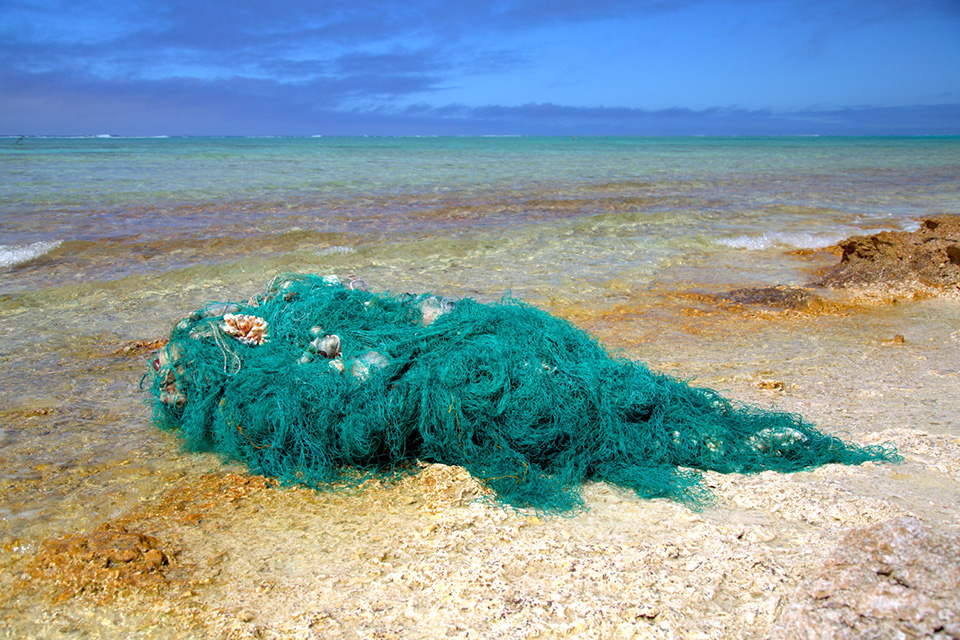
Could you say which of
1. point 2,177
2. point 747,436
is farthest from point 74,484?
point 2,177

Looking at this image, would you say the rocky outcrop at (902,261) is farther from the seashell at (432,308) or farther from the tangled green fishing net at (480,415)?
the seashell at (432,308)

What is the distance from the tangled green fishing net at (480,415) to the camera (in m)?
3.12

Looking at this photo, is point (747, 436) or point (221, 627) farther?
point (747, 436)

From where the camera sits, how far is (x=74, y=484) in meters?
3.20

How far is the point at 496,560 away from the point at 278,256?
7850 millimetres

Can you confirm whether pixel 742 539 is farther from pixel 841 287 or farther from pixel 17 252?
pixel 17 252

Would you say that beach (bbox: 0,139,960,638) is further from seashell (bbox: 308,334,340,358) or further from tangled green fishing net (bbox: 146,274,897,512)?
seashell (bbox: 308,334,340,358)

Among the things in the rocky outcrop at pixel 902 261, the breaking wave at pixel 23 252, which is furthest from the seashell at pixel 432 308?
the breaking wave at pixel 23 252

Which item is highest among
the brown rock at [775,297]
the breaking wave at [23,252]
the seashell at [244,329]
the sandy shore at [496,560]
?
the seashell at [244,329]

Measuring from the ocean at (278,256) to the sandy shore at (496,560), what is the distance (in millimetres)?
296

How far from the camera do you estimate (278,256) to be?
9.46m

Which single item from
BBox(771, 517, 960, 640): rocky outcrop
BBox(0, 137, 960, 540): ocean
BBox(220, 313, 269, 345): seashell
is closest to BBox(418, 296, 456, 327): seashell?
BBox(220, 313, 269, 345): seashell

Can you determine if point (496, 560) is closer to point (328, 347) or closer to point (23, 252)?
point (328, 347)

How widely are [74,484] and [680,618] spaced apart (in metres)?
2.91
